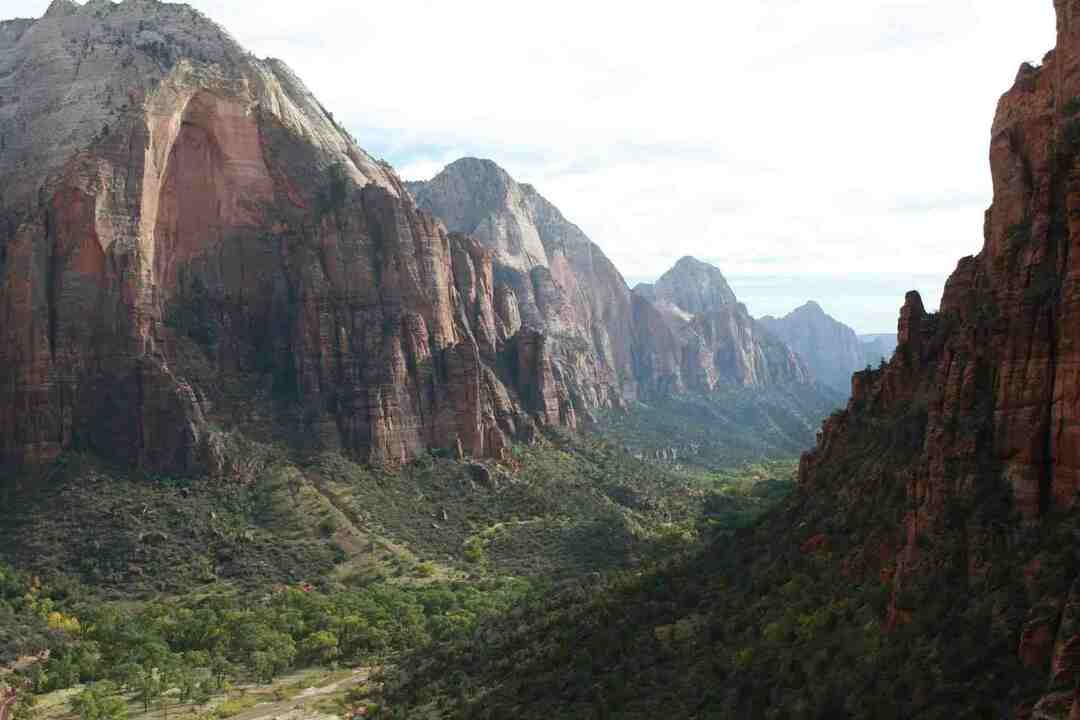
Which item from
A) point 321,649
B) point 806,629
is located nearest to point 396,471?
point 321,649

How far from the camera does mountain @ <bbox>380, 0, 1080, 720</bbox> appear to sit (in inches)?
999

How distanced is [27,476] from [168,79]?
4098 cm

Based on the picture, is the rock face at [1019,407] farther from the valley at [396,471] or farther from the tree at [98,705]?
the tree at [98,705]

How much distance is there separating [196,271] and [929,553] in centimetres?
8928

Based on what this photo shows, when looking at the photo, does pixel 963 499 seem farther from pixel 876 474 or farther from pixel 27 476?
pixel 27 476

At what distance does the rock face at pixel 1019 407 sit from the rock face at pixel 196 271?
2894 inches

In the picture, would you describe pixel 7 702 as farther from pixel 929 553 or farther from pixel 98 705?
pixel 929 553

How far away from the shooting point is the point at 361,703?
54.8 metres

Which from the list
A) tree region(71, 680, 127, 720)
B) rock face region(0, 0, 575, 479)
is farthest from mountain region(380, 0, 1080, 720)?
rock face region(0, 0, 575, 479)

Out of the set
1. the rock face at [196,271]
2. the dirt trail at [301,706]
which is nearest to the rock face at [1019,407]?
the dirt trail at [301,706]

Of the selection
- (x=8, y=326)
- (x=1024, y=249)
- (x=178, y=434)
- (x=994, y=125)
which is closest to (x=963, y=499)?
(x=1024, y=249)

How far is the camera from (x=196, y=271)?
346 feet

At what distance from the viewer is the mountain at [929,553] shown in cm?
2538

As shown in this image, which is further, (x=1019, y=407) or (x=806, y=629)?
(x=806, y=629)
